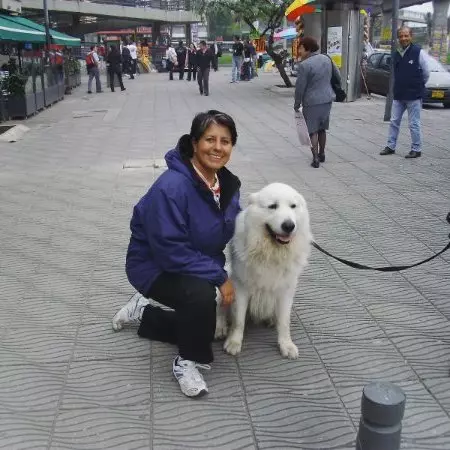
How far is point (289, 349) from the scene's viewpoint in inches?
143

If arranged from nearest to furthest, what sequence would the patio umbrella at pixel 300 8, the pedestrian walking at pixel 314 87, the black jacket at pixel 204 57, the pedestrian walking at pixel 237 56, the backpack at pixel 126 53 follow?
the pedestrian walking at pixel 314 87 → the patio umbrella at pixel 300 8 → the black jacket at pixel 204 57 → the pedestrian walking at pixel 237 56 → the backpack at pixel 126 53

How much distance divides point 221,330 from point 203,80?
61.0 feet

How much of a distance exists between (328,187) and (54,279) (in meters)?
4.28

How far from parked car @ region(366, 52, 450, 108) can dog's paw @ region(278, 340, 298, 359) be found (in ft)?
43.9

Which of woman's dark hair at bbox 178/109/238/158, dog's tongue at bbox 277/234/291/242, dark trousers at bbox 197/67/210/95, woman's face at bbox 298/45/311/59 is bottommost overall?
dog's tongue at bbox 277/234/291/242

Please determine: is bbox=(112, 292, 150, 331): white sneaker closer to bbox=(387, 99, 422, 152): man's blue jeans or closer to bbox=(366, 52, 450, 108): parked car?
bbox=(387, 99, 422, 152): man's blue jeans

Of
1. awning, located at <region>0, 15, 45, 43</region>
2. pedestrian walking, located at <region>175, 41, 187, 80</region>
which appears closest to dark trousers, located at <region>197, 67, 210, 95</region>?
awning, located at <region>0, 15, 45, 43</region>

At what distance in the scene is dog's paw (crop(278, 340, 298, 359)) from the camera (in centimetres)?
362

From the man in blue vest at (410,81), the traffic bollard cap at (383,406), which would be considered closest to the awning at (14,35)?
the man in blue vest at (410,81)

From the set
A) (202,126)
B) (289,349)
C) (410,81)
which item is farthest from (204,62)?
(289,349)

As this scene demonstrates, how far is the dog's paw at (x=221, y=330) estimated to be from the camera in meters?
3.85

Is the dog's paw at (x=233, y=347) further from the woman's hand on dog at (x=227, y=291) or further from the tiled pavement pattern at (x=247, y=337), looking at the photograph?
the woman's hand on dog at (x=227, y=291)

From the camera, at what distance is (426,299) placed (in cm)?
443

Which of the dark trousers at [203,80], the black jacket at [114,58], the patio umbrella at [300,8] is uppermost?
the patio umbrella at [300,8]
